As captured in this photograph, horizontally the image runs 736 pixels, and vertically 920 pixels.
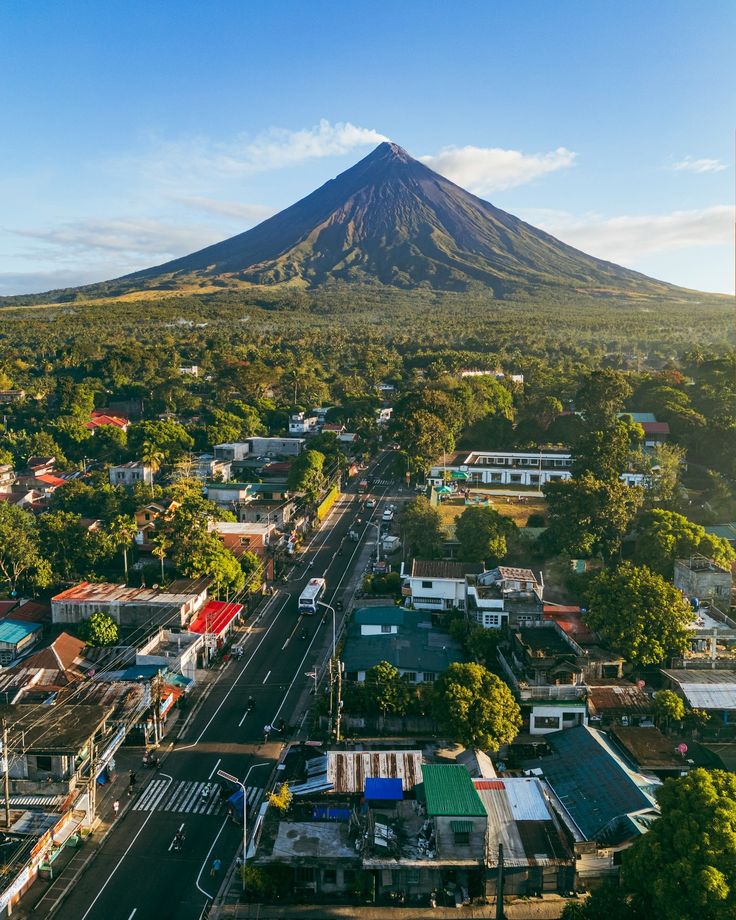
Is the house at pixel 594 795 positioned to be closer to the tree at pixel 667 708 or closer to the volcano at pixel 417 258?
the tree at pixel 667 708

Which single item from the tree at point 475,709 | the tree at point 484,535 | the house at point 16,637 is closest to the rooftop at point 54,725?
the house at point 16,637

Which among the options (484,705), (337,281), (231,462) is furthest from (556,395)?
(337,281)

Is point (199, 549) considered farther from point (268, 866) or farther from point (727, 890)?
point (727, 890)

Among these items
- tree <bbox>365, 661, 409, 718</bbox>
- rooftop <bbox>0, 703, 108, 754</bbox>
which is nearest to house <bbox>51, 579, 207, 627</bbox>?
rooftop <bbox>0, 703, 108, 754</bbox>

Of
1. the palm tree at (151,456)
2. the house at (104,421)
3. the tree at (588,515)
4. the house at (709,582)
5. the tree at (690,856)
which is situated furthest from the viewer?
the house at (104,421)

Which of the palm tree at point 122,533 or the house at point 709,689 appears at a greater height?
the palm tree at point 122,533
